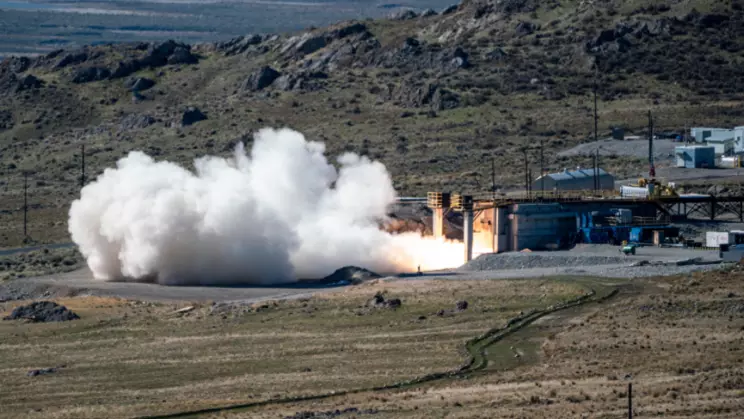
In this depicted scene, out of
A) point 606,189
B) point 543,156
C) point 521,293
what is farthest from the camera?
point 543,156

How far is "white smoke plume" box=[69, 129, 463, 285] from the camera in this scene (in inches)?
3777

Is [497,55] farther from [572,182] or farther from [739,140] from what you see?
[572,182]

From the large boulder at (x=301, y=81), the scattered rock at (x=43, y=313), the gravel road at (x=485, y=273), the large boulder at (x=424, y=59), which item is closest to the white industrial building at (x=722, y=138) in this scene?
the large boulder at (x=424, y=59)

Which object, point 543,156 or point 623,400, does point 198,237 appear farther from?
point 543,156

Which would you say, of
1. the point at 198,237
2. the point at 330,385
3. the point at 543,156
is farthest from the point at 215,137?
the point at 330,385

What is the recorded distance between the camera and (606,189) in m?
116

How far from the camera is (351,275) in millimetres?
94375

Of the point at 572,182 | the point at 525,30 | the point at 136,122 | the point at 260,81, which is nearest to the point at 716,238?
the point at 572,182

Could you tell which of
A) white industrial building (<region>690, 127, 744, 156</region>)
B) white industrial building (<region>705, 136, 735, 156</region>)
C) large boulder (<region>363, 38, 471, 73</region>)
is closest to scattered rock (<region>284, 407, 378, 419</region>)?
white industrial building (<region>690, 127, 744, 156</region>)

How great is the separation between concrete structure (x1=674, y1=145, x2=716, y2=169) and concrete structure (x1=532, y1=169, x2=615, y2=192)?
19.9 meters

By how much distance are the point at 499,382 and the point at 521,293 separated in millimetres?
22907

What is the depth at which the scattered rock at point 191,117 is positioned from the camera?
187m

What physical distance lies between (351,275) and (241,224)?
7.12 m

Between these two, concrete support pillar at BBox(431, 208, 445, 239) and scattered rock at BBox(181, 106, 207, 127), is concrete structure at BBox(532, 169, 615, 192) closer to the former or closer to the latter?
concrete support pillar at BBox(431, 208, 445, 239)
